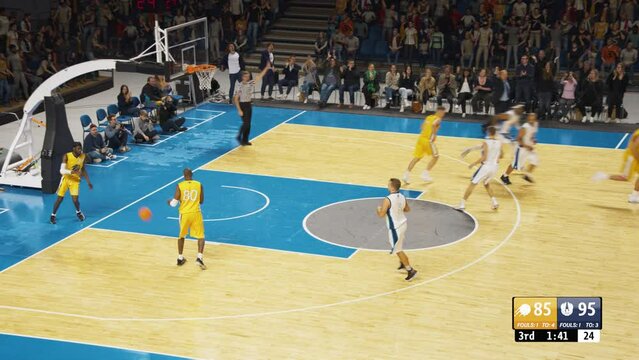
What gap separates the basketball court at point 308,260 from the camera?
13758 millimetres

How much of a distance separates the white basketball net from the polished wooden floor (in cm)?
1113

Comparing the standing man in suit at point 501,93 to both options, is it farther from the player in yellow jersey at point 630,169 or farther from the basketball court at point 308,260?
the player in yellow jersey at point 630,169

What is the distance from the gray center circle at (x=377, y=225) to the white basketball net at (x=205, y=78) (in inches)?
423

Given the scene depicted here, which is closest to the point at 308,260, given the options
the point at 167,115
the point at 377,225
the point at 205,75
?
A: the point at 377,225

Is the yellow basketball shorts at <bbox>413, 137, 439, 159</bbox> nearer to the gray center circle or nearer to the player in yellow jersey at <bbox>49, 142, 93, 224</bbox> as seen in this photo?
the gray center circle

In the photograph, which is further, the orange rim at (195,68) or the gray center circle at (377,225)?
the orange rim at (195,68)

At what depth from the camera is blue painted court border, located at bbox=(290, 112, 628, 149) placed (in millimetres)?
25312

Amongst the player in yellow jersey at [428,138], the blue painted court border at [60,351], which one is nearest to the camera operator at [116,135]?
the player in yellow jersey at [428,138]

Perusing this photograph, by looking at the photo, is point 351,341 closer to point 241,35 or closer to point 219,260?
point 219,260

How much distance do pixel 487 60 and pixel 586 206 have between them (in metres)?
13.5

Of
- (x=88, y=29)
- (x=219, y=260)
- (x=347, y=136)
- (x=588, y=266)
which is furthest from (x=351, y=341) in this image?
(x=88, y=29)
